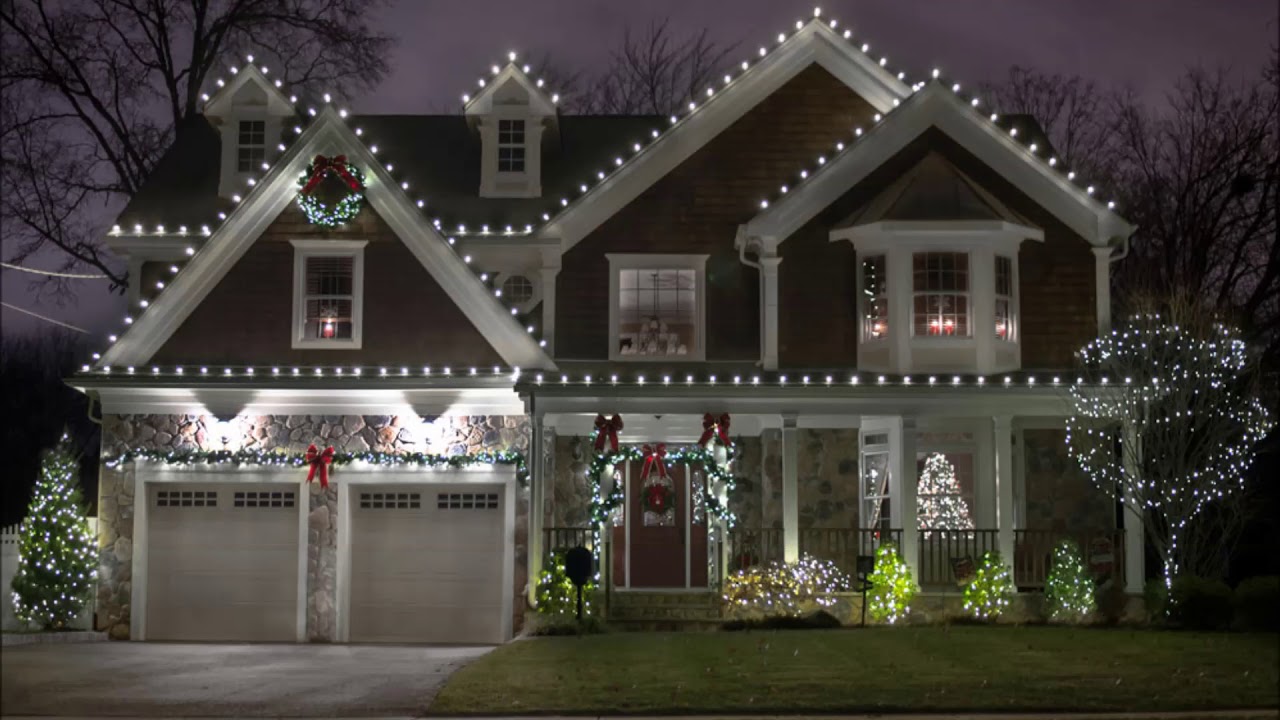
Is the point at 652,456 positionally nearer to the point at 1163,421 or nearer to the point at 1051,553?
the point at 1051,553

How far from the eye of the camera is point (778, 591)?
70.5 ft

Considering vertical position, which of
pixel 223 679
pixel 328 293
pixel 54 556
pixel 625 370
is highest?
pixel 328 293

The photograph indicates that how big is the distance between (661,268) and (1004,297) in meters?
5.30

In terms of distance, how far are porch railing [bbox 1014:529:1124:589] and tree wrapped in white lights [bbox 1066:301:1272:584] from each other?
1.97 feet

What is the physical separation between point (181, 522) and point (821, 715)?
1222cm

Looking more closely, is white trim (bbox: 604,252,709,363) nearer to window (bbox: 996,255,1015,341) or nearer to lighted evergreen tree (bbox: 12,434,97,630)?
window (bbox: 996,255,1015,341)

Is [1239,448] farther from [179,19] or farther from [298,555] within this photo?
[179,19]

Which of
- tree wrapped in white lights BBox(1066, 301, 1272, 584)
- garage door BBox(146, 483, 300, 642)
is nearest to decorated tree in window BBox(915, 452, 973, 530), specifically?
tree wrapped in white lights BBox(1066, 301, 1272, 584)

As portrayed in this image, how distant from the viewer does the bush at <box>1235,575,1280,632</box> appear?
19641 millimetres

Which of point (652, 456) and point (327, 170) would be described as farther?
point (327, 170)

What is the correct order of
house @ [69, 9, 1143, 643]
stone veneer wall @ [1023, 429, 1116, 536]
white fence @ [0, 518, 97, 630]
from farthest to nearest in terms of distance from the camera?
stone veneer wall @ [1023, 429, 1116, 536] < house @ [69, 9, 1143, 643] < white fence @ [0, 518, 97, 630]

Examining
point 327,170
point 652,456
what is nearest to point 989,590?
point 652,456

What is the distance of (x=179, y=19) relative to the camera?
115ft

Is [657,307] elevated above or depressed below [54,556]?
above
